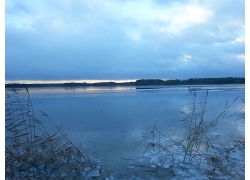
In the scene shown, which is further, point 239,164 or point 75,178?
point 239,164

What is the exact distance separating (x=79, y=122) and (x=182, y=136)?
11.1 feet

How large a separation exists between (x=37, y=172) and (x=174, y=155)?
254 centimetres

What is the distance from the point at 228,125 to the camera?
18.4ft

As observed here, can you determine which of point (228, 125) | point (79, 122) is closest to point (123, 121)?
point (79, 122)

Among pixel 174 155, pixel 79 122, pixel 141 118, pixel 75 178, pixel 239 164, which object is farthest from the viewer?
pixel 141 118

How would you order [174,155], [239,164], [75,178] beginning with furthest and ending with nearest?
[174,155], [239,164], [75,178]

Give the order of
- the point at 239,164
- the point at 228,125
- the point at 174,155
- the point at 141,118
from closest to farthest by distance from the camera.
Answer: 1. the point at 239,164
2. the point at 174,155
3. the point at 228,125
4. the point at 141,118

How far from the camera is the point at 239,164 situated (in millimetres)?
3299

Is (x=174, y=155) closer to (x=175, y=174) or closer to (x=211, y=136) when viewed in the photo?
(x=175, y=174)
